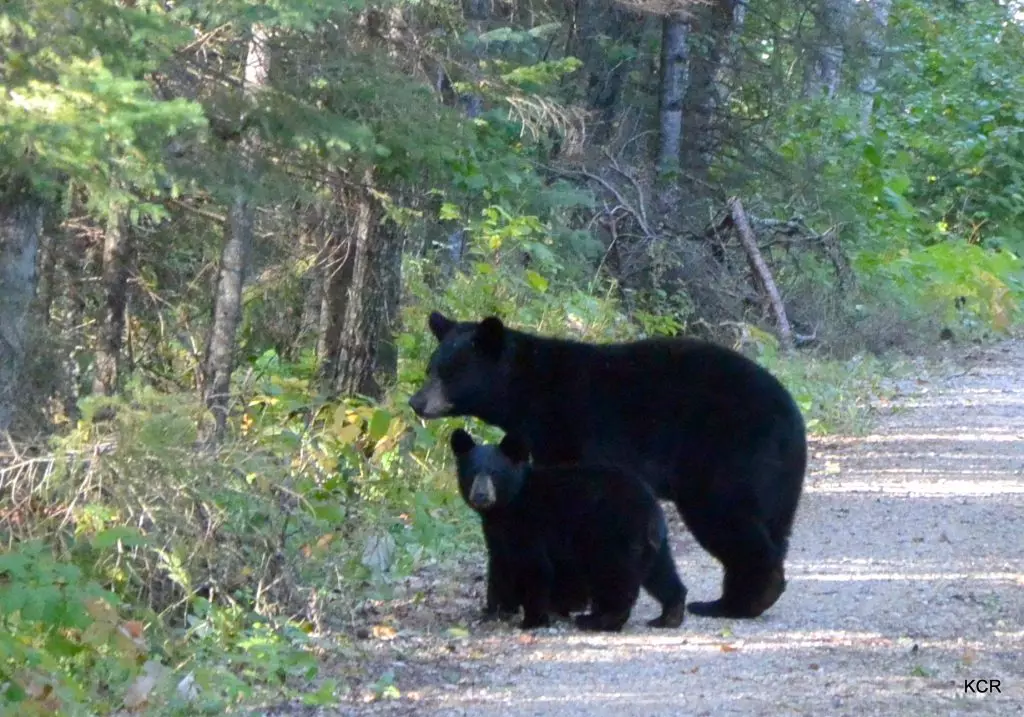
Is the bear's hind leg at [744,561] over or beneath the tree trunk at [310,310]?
beneath

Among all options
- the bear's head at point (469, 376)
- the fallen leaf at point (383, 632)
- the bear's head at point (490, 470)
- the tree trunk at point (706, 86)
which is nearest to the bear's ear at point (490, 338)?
the bear's head at point (469, 376)

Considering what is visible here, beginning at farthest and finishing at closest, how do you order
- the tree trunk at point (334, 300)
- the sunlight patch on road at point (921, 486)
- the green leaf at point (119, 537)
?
the tree trunk at point (334, 300) < the sunlight patch on road at point (921, 486) < the green leaf at point (119, 537)

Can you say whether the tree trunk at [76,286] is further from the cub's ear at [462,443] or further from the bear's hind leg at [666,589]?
the bear's hind leg at [666,589]

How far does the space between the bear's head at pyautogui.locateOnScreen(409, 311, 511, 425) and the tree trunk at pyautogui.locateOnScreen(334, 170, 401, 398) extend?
107 inches

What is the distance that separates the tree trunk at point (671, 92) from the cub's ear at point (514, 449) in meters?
11.7

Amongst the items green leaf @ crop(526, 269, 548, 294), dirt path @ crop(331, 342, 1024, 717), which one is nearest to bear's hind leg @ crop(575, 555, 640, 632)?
dirt path @ crop(331, 342, 1024, 717)


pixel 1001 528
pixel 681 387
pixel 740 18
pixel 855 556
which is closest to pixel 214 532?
pixel 681 387

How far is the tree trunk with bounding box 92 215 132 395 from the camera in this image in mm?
9469

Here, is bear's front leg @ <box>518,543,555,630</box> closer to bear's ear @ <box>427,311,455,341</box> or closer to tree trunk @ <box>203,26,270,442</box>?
bear's ear @ <box>427,311,455,341</box>

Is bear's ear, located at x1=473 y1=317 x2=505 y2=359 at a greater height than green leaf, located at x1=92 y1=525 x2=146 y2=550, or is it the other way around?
bear's ear, located at x1=473 y1=317 x2=505 y2=359

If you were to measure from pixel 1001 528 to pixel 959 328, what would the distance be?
479 inches

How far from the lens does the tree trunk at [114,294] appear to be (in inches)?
373

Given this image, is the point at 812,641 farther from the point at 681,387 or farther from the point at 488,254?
the point at 488,254

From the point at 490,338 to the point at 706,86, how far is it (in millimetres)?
12453
